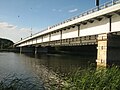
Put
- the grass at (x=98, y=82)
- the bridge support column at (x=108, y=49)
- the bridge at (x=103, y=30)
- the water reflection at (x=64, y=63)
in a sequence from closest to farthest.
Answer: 1. the grass at (x=98, y=82)
2. the bridge at (x=103, y=30)
3. the bridge support column at (x=108, y=49)
4. the water reflection at (x=64, y=63)

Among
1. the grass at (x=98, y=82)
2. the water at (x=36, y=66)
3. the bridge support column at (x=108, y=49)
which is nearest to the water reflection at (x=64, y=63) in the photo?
the water at (x=36, y=66)

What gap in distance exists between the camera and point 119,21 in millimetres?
33594

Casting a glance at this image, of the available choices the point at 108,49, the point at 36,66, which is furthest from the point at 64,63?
the point at 108,49

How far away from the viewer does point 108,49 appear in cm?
3831

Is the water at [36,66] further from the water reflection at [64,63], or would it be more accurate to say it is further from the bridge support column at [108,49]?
the bridge support column at [108,49]

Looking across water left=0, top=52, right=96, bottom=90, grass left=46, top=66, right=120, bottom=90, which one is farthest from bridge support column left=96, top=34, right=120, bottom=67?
grass left=46, top=66, right=120, bottom=90

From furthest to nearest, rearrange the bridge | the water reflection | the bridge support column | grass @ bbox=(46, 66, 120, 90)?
the water reflection < the bridge support column < the bridge < grass @ bbox=(46, 66, 120, 90)

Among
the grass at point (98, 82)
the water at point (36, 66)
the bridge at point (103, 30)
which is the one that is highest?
the bridge at point (103, 30)

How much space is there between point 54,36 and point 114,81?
166 ft

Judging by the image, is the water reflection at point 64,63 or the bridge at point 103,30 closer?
the bridge at point 103,30

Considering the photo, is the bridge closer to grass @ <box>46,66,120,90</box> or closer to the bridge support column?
the bridge support column

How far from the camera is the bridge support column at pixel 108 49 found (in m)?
37.8

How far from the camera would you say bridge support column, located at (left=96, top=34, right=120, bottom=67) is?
3781cm

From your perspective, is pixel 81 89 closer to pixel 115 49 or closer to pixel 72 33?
pixel 115 49
